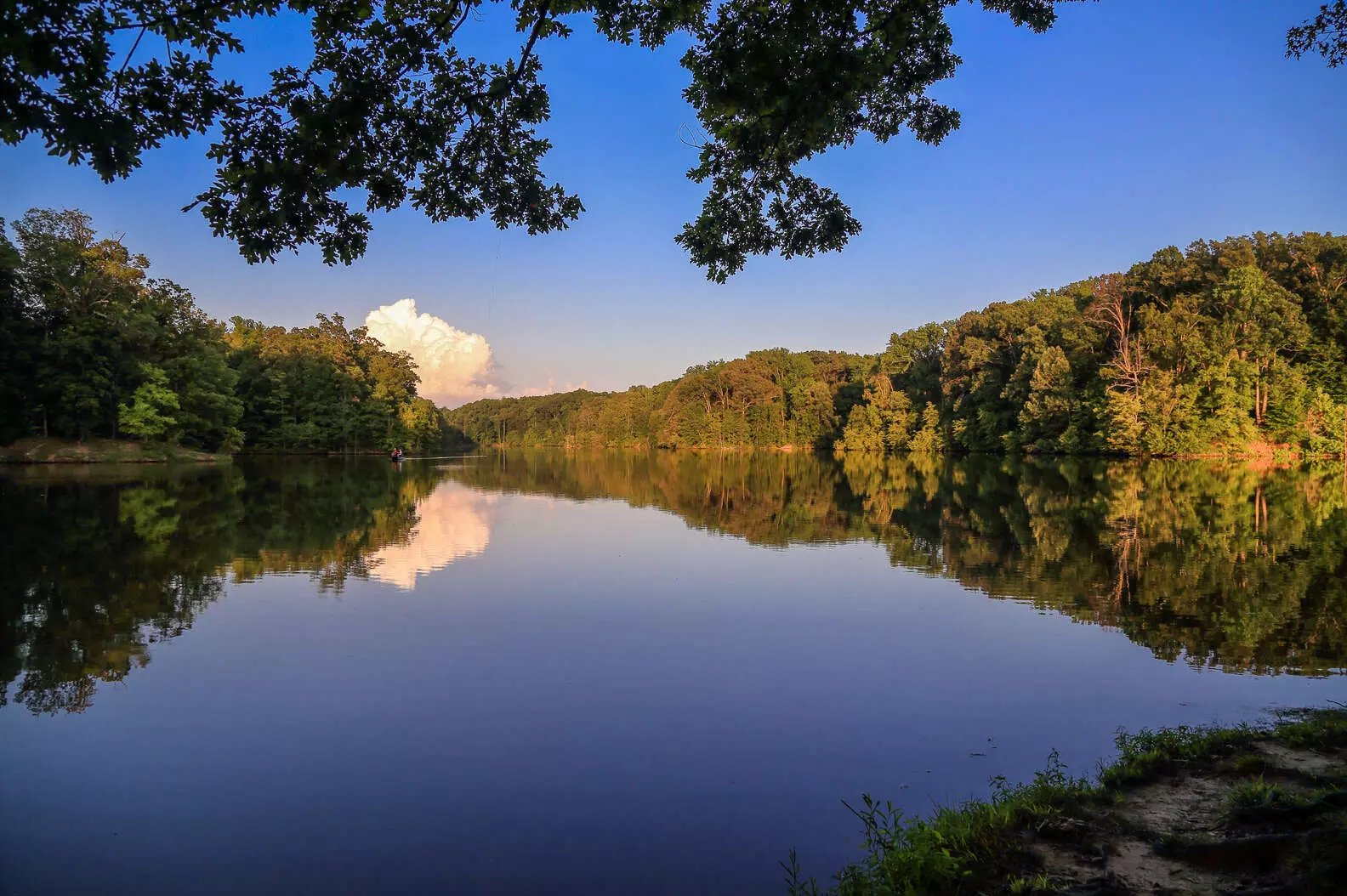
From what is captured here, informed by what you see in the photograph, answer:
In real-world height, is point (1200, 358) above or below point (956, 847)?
above

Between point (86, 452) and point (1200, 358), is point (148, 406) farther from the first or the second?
point (1200, 358)

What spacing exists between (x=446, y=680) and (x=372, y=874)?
343cm

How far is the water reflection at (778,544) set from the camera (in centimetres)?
888

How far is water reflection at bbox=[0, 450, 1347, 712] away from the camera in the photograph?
29.1ft

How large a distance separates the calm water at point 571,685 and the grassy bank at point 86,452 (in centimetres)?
3436

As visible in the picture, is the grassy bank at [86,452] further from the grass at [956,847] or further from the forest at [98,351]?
the grass at [956,847]

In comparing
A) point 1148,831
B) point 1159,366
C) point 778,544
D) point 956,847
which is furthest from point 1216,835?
point 1159,366

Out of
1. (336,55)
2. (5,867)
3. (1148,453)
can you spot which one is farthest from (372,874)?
(1148,453)

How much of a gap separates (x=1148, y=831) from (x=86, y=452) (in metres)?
57.4

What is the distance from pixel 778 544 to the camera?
56.4 feet

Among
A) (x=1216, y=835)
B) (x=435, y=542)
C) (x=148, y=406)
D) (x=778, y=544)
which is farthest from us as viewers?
(x=148, y=406)

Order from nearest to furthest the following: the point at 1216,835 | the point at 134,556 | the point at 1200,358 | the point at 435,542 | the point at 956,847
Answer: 1. the point at 1216,835
2. the point at 956,847
3. the point at 134,556
4. the point at 435,542
5. the point at 1200,358

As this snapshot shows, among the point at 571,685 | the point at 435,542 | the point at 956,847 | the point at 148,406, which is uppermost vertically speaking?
the point at 148,406

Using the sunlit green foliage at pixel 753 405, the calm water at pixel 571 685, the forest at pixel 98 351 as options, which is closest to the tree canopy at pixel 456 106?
the calm water at pixel 571 685
